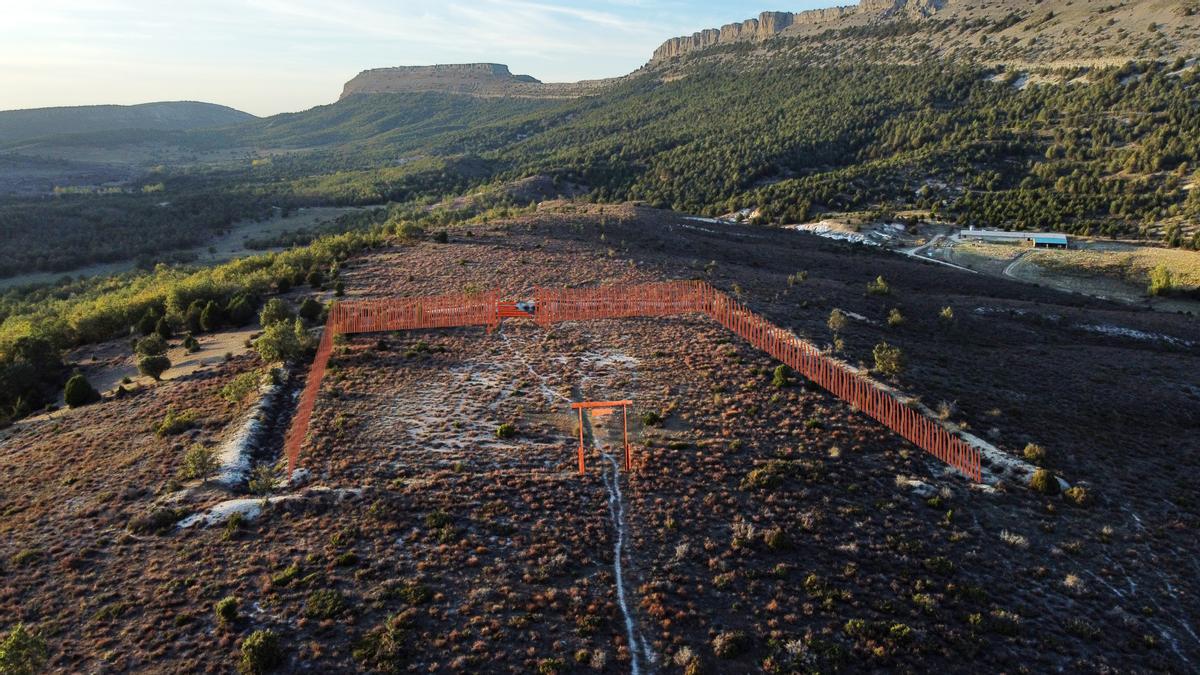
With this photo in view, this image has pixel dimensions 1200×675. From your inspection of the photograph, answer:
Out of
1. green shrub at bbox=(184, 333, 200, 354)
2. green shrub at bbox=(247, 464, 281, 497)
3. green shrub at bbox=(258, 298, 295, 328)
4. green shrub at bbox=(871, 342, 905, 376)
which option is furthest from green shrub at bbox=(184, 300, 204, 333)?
green shrub at bbox=(871, 342, 905, 376)

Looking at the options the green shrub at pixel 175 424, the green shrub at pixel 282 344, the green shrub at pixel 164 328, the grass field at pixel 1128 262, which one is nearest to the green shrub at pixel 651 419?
the green shrub at pixel 175 424

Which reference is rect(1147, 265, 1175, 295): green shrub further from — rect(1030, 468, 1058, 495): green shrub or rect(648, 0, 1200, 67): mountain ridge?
rect(648, 0, 1200, 67): mountain ridge

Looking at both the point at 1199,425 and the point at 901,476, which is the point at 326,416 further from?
the point at 1199,425

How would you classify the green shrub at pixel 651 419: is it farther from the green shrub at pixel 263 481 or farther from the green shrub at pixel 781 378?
the green shrub at pixel 263 481

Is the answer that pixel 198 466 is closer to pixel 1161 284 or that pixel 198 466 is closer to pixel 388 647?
pixel 388 647

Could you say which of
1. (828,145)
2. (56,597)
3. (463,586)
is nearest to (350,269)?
(56,597)

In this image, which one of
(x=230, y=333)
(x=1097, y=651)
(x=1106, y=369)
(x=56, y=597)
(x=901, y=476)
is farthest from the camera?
(x=230, y=333)
